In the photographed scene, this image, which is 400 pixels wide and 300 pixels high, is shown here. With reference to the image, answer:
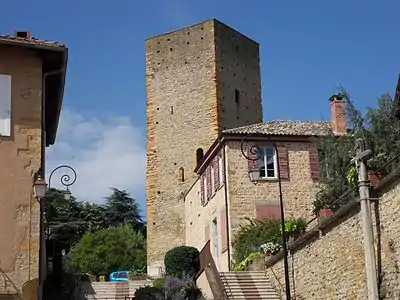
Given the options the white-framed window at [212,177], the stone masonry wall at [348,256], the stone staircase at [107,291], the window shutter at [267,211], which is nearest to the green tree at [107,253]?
the white-framed window at [212,177]

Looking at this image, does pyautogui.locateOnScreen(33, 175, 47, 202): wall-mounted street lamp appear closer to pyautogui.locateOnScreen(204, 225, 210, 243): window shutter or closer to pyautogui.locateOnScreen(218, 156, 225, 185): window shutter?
pyautogui.locateOnScreen(218, 156, 225, 185): window shutter

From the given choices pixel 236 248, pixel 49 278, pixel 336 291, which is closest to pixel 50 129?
pixel 49 278

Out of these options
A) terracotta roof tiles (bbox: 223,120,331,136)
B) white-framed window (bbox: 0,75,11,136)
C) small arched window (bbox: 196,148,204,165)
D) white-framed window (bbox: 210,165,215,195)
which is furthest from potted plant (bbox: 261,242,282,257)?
small arched window (bbox: 196,148,204,165)

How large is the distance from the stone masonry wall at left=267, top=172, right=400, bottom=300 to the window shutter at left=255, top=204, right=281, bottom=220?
656 cm

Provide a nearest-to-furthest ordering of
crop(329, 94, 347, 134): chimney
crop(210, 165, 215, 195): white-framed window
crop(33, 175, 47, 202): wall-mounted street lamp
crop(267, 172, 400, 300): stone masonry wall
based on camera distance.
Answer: crop(33, 175, 47, 202): wall-mounted street lamp → crop(267, 172, 400, 300): stone masonry wall → crop(329, 94, 347, 134): chimney → crop(210, 165, 215, 195): white-framed window

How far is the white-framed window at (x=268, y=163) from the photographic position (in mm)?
28688

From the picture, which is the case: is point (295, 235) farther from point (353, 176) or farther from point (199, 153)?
point (199, 153)

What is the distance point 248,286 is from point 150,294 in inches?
133

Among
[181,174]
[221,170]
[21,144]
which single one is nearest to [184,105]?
[181,174]

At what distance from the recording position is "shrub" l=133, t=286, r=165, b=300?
65.9 ft

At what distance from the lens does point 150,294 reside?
20.4 metres

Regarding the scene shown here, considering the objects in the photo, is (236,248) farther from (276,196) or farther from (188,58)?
(188,58)

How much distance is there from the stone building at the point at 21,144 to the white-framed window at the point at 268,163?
13835 millimetres

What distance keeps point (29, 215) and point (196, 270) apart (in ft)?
37.7
